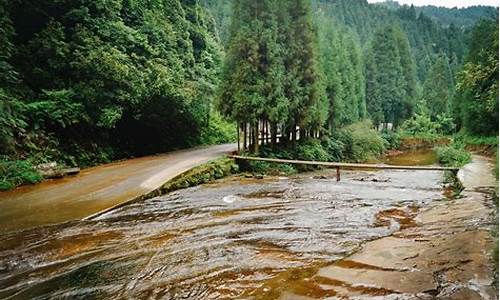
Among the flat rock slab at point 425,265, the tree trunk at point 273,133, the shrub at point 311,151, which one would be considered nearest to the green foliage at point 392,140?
the shrub at point 311,151

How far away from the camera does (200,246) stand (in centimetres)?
705

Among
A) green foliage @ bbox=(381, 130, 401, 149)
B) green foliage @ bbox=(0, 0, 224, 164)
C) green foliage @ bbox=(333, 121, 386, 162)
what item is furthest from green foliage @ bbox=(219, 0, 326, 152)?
green foliage @ bbox=(381, 130, 401, 149)

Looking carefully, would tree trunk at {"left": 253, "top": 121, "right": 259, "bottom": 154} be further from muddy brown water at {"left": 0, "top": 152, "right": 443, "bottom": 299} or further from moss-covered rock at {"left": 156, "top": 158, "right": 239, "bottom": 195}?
muddy brown water at {"left": 0, "top": 152, "right": 443, "bottom": 299}

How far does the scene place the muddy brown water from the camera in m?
5.26

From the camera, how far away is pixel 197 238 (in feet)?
24.8

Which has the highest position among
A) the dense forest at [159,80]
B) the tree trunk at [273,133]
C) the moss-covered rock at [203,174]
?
the dense forest at [159,80]

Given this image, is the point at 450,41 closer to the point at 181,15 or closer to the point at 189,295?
the point at 181,15

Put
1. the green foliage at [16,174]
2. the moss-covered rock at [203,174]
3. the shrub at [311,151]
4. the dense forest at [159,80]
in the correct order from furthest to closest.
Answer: the shrub at [311,151] → the dense forest at [159,80] → the moss-covered rock at [203,174] → the green foliage at [16,174]

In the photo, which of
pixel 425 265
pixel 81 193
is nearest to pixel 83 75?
pixel 81 193

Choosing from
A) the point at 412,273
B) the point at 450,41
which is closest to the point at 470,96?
the point at 412,273

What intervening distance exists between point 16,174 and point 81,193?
251 cm

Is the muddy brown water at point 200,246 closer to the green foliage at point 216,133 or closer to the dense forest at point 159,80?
the dense forest at point 159,80

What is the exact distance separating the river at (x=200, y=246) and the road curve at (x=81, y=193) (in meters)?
0.56

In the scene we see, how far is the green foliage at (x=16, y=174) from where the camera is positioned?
1146cm
